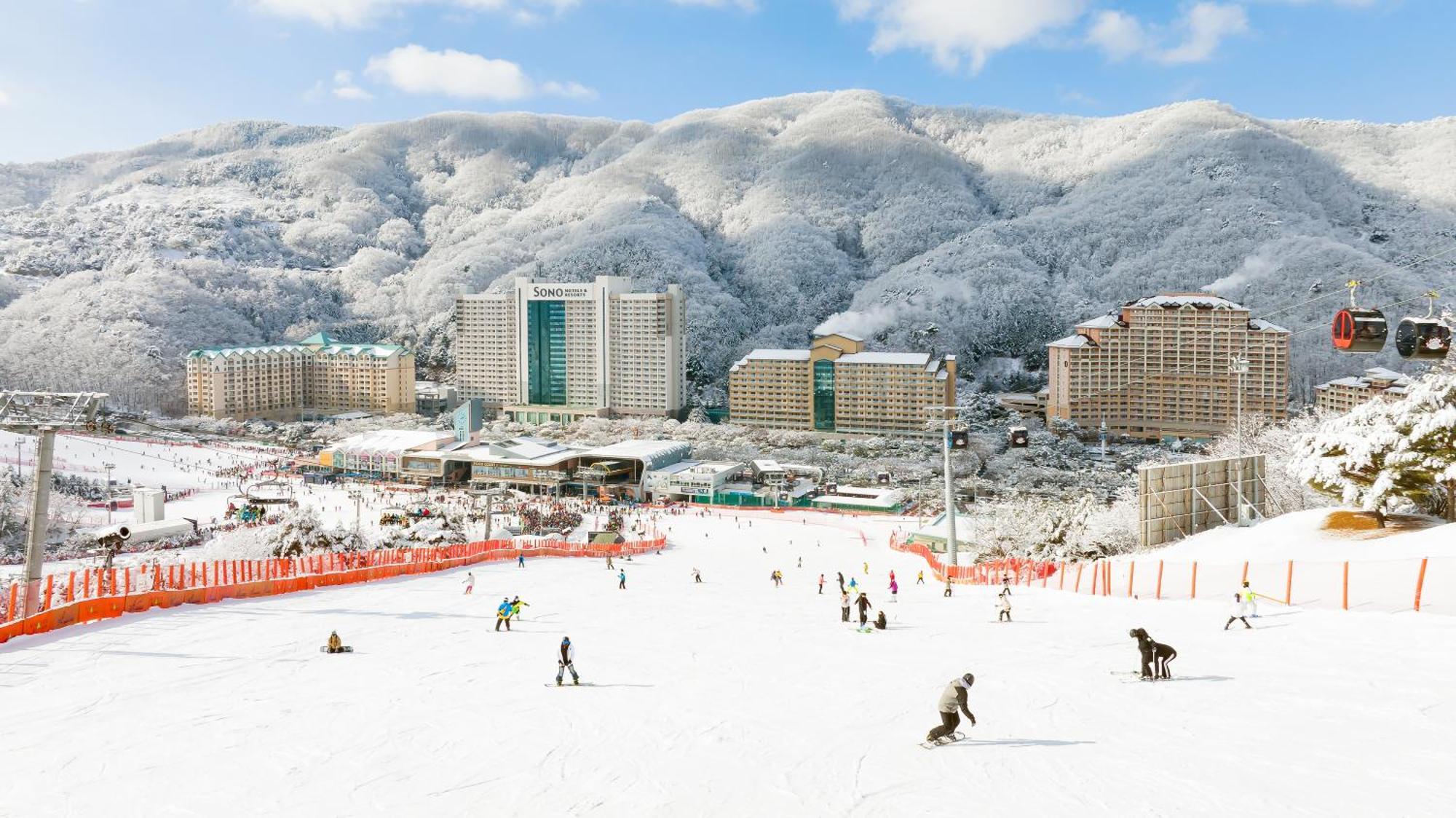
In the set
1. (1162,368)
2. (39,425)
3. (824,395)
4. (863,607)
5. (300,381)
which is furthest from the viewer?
(300,381)

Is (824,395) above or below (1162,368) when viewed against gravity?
below

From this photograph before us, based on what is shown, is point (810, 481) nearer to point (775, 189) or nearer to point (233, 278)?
point (233, 278)

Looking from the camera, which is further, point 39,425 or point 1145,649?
point 39,425

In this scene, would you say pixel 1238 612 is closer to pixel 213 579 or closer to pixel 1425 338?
pixel 1425 338

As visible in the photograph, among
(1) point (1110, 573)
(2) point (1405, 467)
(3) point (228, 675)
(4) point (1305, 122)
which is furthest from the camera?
(4) point (1305, 122)

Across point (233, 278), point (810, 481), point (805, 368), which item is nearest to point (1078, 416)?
point (805, 368)

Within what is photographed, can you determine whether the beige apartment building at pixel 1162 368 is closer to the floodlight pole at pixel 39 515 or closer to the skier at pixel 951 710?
the floodlight pole at pixel 39 515

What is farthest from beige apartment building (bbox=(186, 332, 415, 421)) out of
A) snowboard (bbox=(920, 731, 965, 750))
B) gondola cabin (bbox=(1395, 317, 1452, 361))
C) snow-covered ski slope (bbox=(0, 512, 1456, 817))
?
snowboard (bbox=(920, 731, 965, 750))

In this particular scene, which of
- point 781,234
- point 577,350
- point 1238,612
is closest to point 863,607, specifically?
point 1238,612
